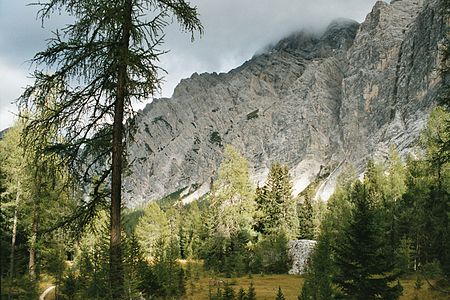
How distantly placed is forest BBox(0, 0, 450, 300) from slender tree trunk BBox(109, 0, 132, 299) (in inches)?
0.8

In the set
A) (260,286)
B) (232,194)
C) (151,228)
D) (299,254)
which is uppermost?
(232,194)

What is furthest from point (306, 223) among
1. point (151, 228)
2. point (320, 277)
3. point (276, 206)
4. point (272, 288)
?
point (320, 277)

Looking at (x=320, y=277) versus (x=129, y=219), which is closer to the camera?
(x=129, y=219)

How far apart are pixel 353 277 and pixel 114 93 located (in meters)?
10.4

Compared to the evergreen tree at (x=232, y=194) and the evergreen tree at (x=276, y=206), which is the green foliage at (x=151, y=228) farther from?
the evergreen tree at (x=232, y=194)

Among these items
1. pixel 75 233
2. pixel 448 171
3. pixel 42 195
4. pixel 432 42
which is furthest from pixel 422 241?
pixel 432 42

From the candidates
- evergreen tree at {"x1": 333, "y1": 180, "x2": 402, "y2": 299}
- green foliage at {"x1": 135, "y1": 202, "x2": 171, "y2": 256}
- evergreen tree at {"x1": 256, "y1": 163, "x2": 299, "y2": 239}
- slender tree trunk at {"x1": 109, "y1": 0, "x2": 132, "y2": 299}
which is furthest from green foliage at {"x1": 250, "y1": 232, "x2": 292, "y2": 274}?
slender tree trunk at {"x1": 109, "y1": 0, "x2": 132, "y2": 299}

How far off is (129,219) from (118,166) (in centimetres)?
1010

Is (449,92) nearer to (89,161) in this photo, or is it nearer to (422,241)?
(89,161)

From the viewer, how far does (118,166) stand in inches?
302

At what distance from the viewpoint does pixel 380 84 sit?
195 metres

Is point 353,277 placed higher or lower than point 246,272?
higher

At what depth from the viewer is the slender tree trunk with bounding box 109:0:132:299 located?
7.26m

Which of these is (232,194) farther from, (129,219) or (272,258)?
(129,219)
